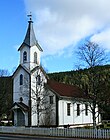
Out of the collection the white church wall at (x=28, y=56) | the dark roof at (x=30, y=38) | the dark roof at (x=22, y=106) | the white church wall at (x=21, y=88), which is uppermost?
the dark roof at (x=30, y=38)

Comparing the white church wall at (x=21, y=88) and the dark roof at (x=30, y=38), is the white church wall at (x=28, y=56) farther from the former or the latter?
the white church wall at (x=21, y=88)

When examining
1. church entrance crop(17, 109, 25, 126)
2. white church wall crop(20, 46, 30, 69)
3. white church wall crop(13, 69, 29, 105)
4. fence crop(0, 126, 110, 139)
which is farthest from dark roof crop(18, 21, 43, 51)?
fence crop(0, 126, 110, 139)

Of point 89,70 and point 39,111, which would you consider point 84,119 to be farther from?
point 89,70

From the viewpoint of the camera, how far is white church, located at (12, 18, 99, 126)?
147 ft

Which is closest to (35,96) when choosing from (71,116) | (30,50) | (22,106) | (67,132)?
(22,106)

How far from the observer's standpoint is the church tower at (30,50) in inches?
1837

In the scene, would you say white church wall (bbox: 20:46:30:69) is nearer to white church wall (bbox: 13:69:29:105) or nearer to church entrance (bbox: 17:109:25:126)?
white church wall (bbox: 13:69:29:105)

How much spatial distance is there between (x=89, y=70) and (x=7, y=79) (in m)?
36.0

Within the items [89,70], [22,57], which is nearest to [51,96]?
[22,57]

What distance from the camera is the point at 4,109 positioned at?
59.4 m

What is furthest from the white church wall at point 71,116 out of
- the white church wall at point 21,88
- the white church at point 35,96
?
the white church wall at point 21,88

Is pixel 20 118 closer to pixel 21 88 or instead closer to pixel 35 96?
pixel 35 96

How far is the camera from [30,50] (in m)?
46.7

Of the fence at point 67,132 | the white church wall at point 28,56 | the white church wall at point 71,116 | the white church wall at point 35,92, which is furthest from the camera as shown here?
the white church wall at point 28,56
